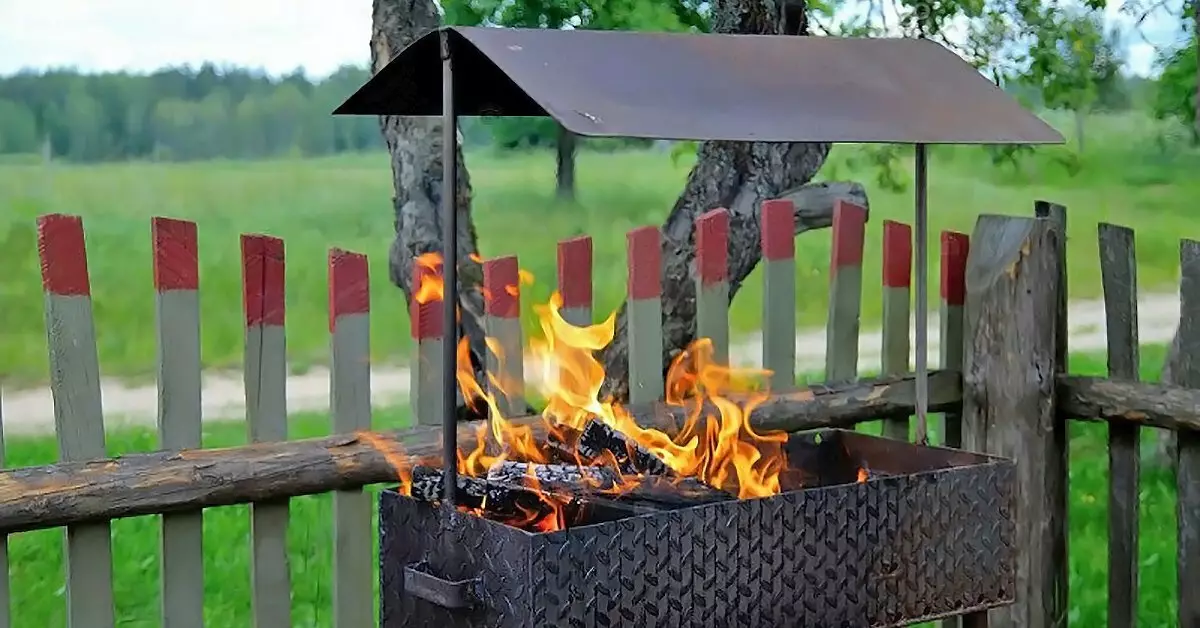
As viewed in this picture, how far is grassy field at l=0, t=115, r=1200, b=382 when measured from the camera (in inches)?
198

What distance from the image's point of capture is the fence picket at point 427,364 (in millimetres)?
2822

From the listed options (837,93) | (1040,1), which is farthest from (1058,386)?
(1040,1)

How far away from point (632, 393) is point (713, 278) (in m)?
0.31

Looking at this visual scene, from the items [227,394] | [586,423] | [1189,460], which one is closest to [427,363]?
[586,423]

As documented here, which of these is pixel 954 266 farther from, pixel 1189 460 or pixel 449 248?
pixel 449 248

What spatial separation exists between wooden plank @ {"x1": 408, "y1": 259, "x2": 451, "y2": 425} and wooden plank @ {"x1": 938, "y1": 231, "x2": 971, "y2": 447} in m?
1.26

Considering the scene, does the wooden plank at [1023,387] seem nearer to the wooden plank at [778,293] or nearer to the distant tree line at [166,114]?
the wooden plank at [778,293]

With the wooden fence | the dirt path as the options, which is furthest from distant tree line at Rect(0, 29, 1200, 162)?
the wooden fence

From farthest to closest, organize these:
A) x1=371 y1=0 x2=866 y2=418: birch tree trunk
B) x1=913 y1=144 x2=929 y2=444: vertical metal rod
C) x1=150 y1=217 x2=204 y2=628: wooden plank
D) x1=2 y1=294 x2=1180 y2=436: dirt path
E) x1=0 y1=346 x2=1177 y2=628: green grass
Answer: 1. x1=2 y1=294 x2=1180 y2=436: dirt path
2. x1=0 y1=346 x2=1177 y2=628: green grass
3. x1=371 y1=0 x2=866 y2=418: birch tree trunk
4. x1=913 y1=144 x2=929 y2=444: vertical metal rod
5. x1=150 y1=217 x2=204 y2=628: wooden plank

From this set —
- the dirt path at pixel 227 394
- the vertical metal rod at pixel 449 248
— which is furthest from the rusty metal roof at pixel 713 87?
the dirt path at pixel 227 394

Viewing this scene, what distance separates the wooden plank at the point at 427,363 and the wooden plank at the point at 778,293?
2.56ft

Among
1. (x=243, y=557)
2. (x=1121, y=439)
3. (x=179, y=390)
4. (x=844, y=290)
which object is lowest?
(x=243, y=557)

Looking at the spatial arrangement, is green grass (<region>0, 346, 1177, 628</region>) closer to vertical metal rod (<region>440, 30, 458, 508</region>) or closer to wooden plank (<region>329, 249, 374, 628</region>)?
→ wooden plank (<region>329, 249, 374, 628</region>)

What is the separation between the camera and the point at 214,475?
8.32 feet
